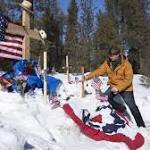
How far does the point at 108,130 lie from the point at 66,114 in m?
0.83

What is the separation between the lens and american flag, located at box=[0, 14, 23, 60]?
11.0m

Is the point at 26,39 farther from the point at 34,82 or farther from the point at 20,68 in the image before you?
the point at 34,82

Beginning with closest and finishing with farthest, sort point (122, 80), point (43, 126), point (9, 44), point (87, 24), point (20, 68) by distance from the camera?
point (43, 126) → point (122, 80) → point (20, 68) → point (9, 44) → point (87, 24)

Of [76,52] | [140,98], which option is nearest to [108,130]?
[140,98]

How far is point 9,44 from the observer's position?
11.4 m

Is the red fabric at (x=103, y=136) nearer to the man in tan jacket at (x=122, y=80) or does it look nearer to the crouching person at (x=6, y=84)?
the man in tan jacket at (x=122, y=80)

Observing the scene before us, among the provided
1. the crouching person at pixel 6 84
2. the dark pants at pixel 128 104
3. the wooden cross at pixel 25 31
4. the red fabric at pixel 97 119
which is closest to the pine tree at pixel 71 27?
the wooden cross at pixel 25 31

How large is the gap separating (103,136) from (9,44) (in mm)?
3415

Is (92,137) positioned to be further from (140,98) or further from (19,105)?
(140,98)

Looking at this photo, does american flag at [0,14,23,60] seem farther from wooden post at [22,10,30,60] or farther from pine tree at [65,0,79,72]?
pine tree at [65,0,79,72]

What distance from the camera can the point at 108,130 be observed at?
951cm

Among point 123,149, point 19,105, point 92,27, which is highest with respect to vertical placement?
point 92,27

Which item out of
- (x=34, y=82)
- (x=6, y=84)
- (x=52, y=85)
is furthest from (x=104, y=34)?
(x=6, y=84)

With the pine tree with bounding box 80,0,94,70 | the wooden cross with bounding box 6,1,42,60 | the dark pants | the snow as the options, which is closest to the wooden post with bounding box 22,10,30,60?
the wooden cross with bounding box 6,1,42,60
